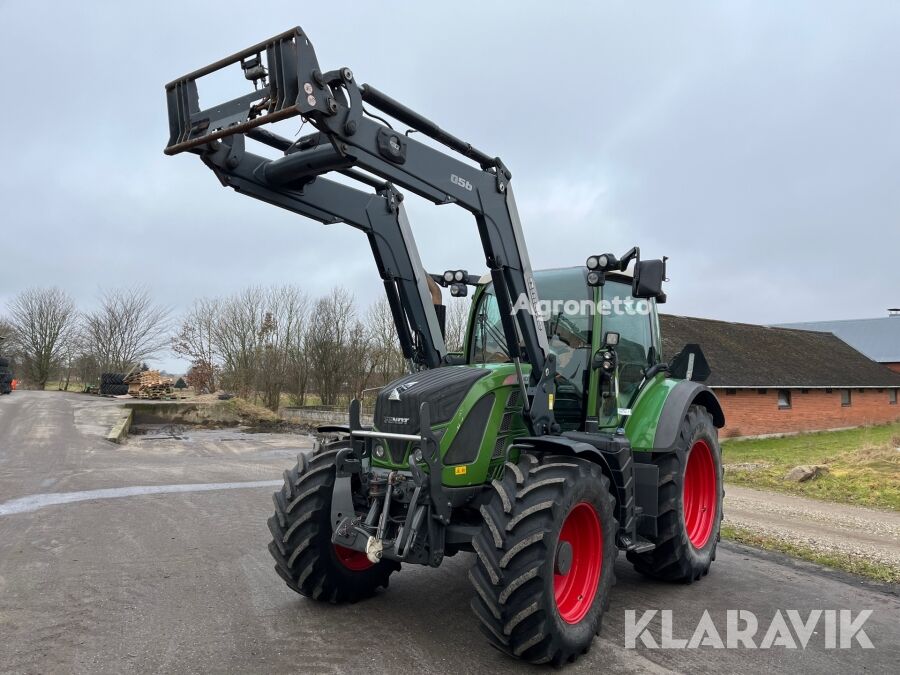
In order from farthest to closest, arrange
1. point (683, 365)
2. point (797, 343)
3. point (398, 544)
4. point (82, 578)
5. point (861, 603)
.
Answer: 1. point (797, 343)
2. point (683, 365)
3. point (82, 578)
4. point (861, 603)
5. point (398, 544)

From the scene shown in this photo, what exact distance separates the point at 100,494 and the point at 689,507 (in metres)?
7.88

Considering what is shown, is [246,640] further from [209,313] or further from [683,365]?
[209,313]

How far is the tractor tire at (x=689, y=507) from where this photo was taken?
5207 millimetres

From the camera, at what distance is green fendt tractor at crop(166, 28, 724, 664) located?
3641 mm

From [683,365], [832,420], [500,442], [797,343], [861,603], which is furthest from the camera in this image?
[797,343]

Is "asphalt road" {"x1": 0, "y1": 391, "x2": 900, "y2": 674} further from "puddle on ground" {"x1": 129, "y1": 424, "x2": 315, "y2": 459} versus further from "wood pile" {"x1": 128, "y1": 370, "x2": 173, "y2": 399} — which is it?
"wood pile" {"x1": 128, "y1": 370, "x2": 173, "y2": 399}

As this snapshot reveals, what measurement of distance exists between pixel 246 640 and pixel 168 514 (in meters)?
4.56

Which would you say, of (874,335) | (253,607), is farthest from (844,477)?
(874,335)

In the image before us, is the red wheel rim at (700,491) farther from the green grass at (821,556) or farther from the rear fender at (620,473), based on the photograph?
the rear fender at (620,473)

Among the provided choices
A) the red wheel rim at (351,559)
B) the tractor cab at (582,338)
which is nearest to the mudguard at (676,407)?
the tractor cab at (582,338)

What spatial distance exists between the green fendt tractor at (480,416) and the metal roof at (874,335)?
56.9 m

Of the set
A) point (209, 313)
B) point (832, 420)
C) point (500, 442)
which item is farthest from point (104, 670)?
point (209, 313)

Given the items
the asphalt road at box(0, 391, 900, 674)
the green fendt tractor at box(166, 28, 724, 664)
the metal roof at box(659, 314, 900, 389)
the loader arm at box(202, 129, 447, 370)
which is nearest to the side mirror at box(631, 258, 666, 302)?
the green fendt tractor at box(166, 28, 724, 664)

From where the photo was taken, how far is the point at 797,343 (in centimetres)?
3312
